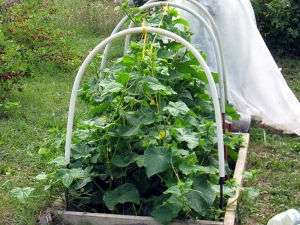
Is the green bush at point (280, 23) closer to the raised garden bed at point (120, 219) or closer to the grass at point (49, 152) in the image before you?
the grass at point (49, 152)

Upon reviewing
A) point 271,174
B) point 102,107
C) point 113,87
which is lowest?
point 271,174

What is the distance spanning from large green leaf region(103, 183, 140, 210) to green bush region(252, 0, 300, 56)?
533 cm

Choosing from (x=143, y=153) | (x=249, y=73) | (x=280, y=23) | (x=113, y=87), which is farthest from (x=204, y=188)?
(x=280, y=23)

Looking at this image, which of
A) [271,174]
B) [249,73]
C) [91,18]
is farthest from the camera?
[91,18]

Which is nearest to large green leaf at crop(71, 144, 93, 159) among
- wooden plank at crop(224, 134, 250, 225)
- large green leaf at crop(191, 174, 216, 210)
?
large green leaf at crop(191, 174, 216, 210)

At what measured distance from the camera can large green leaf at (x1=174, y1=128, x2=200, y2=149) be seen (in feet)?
9.87

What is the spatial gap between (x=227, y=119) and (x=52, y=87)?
2839 mm

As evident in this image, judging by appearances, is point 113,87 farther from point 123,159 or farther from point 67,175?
point 67,175

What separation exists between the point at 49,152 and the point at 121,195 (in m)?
0.68

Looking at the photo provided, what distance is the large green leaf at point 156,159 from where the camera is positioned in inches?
112

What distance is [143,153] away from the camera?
3227 millimetres

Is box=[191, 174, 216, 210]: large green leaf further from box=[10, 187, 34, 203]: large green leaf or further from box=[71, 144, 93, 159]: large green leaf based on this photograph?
box=[10, 187, 34, 203]: large green leaf

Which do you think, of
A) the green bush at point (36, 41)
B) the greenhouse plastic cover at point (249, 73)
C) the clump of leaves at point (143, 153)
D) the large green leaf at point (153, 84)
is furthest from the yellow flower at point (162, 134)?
the green bush at point (36, 41)

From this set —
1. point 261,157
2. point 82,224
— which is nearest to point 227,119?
point 261,157
